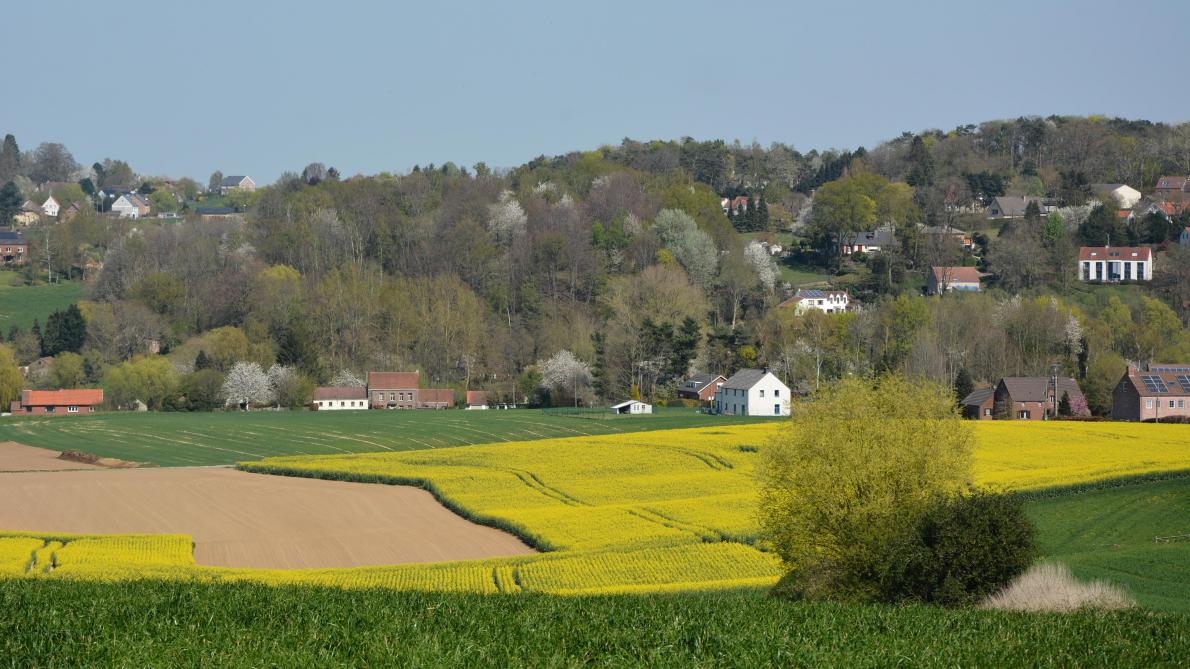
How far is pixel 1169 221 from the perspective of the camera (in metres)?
135

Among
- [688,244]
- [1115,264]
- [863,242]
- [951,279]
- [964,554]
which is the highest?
[863,242]

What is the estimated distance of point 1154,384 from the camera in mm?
74375

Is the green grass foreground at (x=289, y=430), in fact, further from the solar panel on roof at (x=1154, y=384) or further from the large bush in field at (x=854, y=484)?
the large bush in field at (x=854, y=484)

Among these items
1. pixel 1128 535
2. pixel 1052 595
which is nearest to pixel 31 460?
pixel 1128 535

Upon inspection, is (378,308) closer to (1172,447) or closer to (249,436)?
(249,436)

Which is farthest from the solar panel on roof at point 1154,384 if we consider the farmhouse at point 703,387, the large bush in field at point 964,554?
the large bush in field at point 964,554

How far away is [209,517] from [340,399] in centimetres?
5165

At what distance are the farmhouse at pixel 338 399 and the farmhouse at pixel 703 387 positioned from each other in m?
23.9

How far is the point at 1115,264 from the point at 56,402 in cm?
9125

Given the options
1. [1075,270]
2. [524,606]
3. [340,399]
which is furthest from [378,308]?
[524,606]

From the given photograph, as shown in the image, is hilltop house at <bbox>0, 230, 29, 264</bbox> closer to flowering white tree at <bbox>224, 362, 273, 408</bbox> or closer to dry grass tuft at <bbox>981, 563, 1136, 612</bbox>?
flowering white tree at <bbox>224, 362, 273, 408</bbox>

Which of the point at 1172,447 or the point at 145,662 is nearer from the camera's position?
the point at 145,662

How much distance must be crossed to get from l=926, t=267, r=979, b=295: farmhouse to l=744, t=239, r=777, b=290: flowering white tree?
14652 millimetres

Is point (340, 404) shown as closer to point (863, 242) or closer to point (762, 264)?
point (762, 264)
